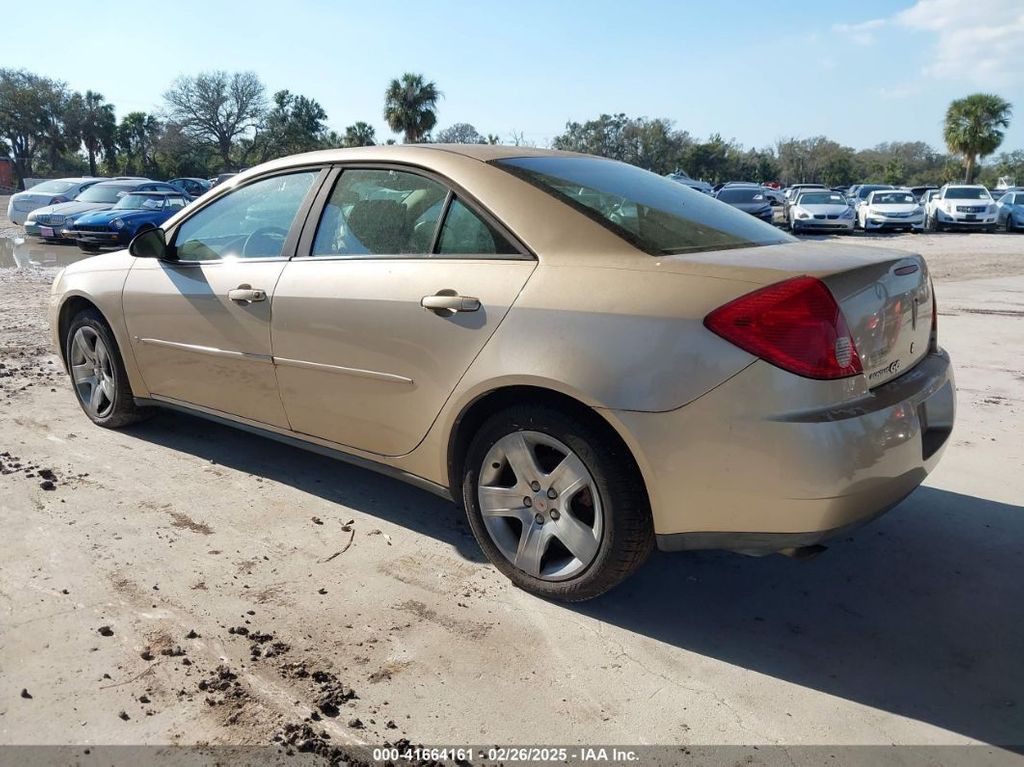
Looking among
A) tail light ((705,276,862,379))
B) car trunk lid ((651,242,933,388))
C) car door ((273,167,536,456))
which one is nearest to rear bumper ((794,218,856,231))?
car trunk lid ((651,242,933,388))

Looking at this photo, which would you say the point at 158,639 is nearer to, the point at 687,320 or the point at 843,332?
the point at 687,320

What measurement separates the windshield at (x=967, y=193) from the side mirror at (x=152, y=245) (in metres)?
28.5

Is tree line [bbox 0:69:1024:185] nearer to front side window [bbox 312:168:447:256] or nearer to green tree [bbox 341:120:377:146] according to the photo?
green tree [bbox 341:120:377:146]

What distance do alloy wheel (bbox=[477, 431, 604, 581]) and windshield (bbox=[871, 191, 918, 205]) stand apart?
998 inches

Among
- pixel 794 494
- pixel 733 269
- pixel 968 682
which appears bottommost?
pixel 968 682

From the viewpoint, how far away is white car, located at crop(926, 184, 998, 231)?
26156 mm

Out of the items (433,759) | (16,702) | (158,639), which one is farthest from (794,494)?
(16,702)

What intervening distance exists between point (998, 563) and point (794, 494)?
1466 millimetres

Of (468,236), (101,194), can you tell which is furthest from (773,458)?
(101,194)

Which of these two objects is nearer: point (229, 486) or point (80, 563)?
point (80, 563)

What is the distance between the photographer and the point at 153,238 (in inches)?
167

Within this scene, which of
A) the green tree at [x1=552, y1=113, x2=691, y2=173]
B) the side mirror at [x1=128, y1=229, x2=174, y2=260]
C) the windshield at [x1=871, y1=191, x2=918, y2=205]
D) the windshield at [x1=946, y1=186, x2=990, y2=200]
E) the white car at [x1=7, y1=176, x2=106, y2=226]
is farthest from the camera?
the green tree at [x1=552, y1=113, x2=691, y2=173]

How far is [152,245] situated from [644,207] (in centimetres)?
263

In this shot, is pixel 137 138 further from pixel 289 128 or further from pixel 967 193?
pixel 967 193
